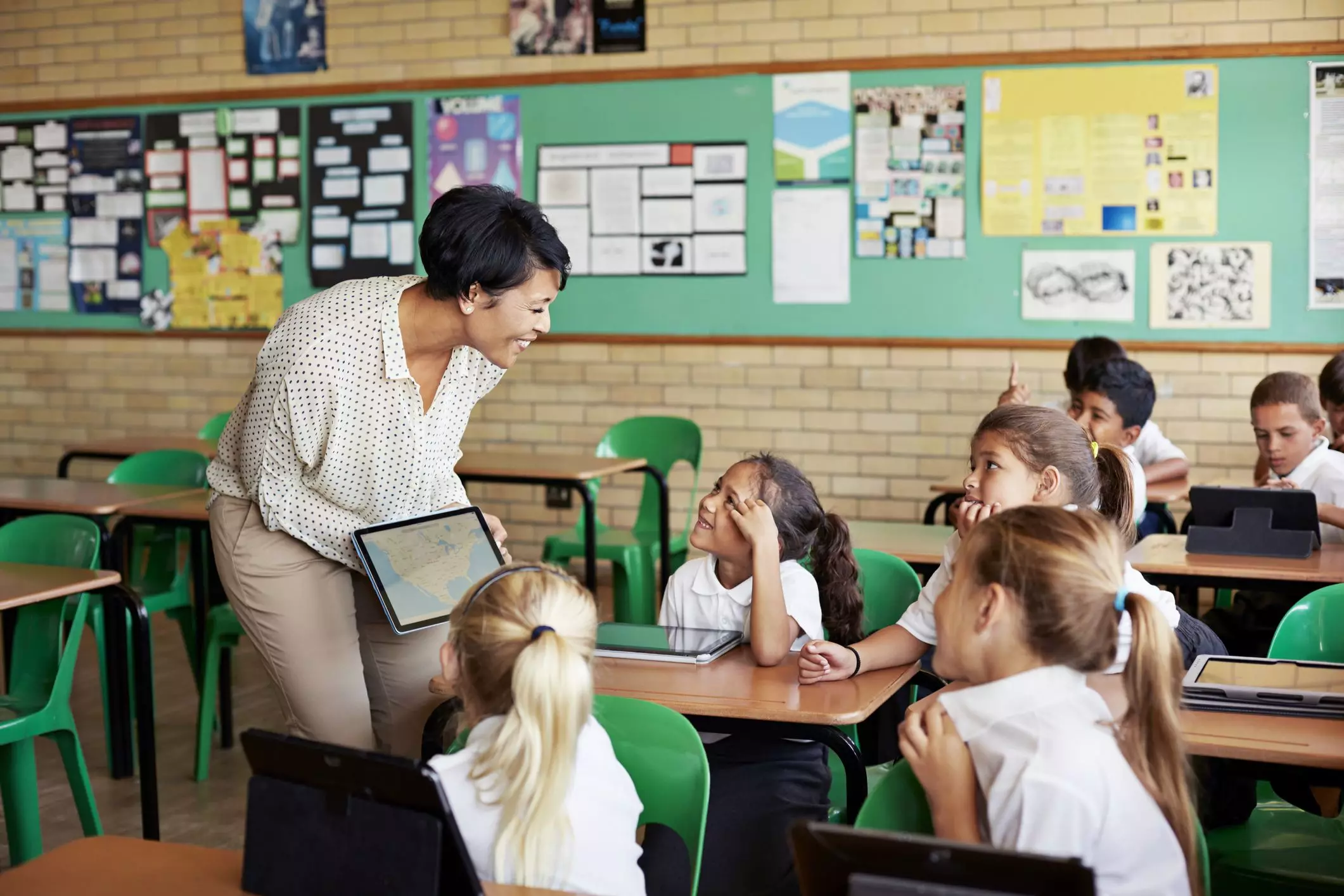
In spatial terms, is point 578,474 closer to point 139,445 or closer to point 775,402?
point 775,402

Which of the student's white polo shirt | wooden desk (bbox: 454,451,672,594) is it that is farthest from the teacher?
wooden desk (bbox: 454,451,672,594)

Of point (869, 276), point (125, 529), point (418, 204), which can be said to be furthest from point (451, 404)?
point (418, 204)

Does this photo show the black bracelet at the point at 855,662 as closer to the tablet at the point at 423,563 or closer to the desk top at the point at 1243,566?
the tablet at the point at 423,563

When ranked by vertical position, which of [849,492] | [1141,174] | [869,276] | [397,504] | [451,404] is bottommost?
[849,492]

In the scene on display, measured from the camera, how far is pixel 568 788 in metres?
1.56

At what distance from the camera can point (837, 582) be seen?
106 inches

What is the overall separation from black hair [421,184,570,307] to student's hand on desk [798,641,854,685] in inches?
30.4

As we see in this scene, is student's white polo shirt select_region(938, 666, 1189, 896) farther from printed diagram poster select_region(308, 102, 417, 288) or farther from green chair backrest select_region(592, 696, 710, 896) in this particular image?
printed diagram poster select_region(308, 102, 417, 288)

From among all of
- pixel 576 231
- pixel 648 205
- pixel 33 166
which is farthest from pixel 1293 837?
pixel 33 166

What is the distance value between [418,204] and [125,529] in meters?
2.68

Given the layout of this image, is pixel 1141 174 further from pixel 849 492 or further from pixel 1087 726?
pixel 1087 726

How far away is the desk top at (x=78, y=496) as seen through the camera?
13.3ft

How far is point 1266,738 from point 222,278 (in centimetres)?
576

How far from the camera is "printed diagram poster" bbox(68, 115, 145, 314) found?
22.2 feet
